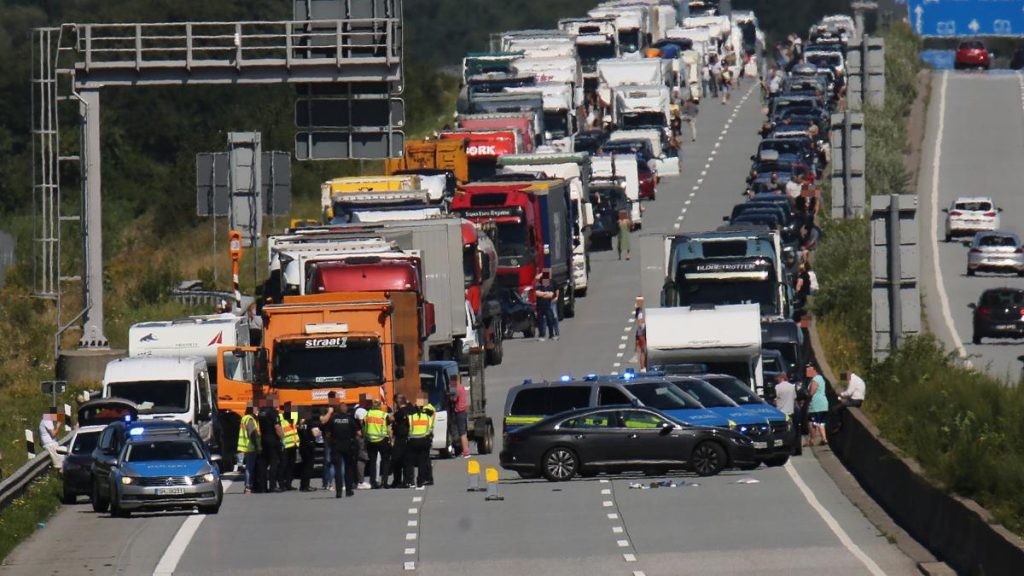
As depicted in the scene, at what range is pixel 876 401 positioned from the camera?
35531mm

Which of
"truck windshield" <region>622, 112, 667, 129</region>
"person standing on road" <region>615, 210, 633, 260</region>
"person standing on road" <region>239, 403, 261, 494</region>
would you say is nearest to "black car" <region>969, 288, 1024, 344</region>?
"person standing on road" <region>615, 210, 633, 260</region>

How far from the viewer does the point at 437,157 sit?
206 ft

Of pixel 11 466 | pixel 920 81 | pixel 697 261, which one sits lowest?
pixel 11 466

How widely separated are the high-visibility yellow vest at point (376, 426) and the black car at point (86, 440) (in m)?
3.36

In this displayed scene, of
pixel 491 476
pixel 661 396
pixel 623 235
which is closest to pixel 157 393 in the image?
pixel 661 396

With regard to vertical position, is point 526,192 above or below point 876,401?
above

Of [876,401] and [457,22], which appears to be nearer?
[876,401]

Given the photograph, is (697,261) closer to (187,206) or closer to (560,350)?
(560,350)

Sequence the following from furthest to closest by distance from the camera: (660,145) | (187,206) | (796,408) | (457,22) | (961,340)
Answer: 1. (457,22)
2. (187,206)
3. (660,145)
4. (961,340)
5. (796,408)

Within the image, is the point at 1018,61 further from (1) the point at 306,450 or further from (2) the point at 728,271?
(1) the point at 306,450

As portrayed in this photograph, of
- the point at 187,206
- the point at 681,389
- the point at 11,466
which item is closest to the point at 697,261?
the point at 681,389

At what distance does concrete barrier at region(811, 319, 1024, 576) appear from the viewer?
63.1 feet

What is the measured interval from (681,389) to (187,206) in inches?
2657

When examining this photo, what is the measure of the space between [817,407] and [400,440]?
7.30 m
